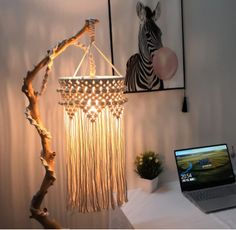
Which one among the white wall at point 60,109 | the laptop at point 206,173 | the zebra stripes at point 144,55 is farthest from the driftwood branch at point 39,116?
the laptop at point 206,173

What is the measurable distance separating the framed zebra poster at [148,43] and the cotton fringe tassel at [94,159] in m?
0.51

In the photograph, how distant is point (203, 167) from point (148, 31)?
2.53 feet

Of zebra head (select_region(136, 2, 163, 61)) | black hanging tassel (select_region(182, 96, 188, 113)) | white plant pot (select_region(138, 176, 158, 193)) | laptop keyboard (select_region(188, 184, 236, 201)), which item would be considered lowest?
laptop keyboard (select_region(188, 184, 236, 201))

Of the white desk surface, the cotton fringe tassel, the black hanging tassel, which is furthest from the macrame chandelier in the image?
the black hanging tassel

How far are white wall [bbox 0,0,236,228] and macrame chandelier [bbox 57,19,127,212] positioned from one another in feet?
1.32

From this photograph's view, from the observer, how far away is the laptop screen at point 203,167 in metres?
1.56

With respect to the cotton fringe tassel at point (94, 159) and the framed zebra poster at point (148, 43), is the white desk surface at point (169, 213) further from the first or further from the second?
the framed zebra poster at point (148, 43)

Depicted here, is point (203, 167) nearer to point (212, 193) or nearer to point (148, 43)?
point (212, 193)

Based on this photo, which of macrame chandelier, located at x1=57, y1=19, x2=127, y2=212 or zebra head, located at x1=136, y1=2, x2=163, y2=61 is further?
zebra head, located at x1=136, y1=2, x2=163, y2=61

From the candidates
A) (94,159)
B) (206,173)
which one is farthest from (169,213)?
(94,159)

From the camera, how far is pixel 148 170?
158cm

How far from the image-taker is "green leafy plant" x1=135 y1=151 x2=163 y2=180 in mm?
1573

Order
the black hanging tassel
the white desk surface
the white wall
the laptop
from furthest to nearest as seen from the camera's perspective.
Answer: the black hanging tassel, the laptop, the white wall, the white desk surface

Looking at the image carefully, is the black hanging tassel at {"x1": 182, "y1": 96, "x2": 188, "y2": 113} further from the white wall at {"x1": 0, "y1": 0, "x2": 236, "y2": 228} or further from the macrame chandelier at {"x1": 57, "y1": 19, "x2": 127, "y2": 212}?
the macrame chandelier at {"x1": 57, "y1": 19, "x2": 127, "y2": 212}
